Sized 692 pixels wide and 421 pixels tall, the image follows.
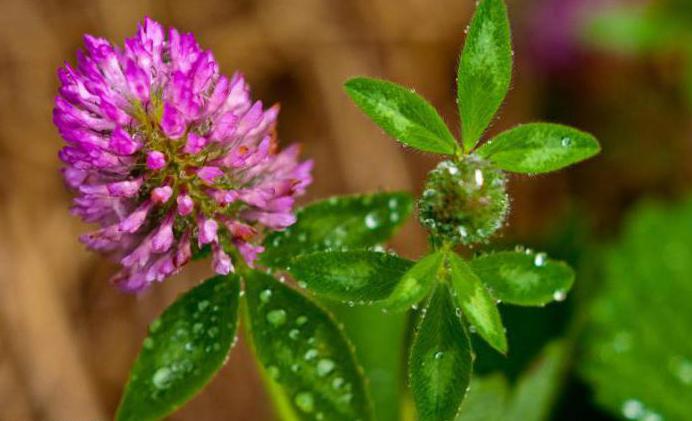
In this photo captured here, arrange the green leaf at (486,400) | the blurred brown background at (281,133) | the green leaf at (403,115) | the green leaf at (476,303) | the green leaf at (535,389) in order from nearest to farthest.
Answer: the green leaf at (476,303)
the green leaf at (403,115)
the green leaf at (486,400)
the green leaf at (535,389)
the blurred brown background at (281,133)

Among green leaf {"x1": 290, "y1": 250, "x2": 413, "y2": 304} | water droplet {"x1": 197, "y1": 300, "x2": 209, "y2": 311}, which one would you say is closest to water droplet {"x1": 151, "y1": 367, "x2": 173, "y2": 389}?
water droplet {"x1": 197, "y1": 300, "x2": 209, "y2": 311}

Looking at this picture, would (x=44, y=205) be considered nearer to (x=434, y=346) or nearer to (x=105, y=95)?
(x=105, y=95)

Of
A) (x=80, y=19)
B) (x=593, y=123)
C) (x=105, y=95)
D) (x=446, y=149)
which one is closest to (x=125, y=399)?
(x=105, y=95)

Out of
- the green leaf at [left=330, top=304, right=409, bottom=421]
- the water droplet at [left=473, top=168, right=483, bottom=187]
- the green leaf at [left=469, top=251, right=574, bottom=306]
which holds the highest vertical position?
the water droplet at [left=473, top=168, right=483, bottom=187]

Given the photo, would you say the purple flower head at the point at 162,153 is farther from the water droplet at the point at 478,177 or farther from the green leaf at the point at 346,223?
the water droplet at the point at 478,177

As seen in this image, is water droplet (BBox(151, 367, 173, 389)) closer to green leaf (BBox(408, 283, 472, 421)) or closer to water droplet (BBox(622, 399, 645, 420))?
green leaf (BBox(408, 283, 472, 421))

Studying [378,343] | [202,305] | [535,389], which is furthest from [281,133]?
[202,305]

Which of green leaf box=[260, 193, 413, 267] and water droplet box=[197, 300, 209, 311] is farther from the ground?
green leaf box=[260, 193, 413, 267]

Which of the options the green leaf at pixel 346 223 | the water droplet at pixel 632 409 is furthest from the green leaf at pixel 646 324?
the green leaf at pixel 346 223
